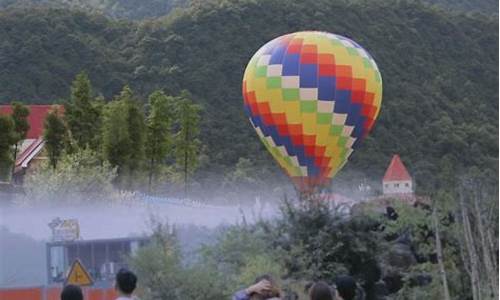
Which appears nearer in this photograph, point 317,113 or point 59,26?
point 317,113

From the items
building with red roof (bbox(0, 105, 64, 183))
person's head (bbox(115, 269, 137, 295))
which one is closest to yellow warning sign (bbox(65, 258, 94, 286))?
person's head (bbox(115, 269, 137, 295))

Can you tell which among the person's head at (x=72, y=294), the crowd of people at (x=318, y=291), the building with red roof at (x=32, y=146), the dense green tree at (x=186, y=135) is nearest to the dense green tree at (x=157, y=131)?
the dense green tree at (x=186, y=135)

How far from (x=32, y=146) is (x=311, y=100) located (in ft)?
52.3

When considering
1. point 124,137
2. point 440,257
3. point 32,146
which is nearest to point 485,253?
point 440,257

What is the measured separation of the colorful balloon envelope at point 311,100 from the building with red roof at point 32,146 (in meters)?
9.78

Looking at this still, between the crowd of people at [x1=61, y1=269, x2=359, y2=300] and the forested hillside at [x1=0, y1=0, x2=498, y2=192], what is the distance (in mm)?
28324

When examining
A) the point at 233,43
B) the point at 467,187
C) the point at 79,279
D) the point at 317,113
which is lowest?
the point at 79,279

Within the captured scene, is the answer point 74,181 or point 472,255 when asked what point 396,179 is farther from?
point 472,255

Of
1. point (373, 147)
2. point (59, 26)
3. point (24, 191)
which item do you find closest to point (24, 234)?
point (24, 191)

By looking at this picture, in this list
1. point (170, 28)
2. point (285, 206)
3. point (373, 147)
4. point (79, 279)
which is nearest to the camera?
point (79, 279)

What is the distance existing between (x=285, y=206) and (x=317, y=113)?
7519 millimetres

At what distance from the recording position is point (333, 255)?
10.2 meters

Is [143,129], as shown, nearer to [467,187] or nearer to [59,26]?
[467,187]

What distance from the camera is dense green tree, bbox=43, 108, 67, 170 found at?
24734 millimetres
